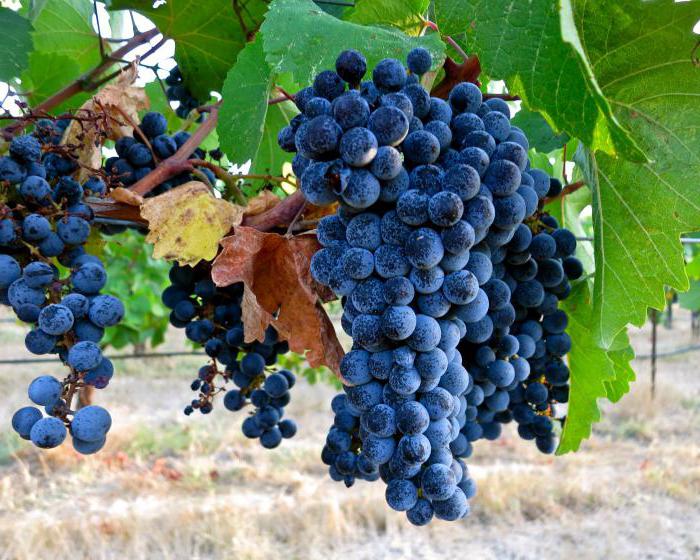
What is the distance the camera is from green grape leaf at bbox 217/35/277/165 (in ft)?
3.16

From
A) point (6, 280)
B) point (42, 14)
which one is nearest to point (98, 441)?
point (6, 280)

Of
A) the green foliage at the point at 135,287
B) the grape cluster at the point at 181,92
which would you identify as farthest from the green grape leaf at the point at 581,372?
the green foliage at the point at 135,287

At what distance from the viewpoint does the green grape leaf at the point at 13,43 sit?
124 cm

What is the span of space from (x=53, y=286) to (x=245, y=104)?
0.42 meters

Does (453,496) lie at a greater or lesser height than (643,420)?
greater

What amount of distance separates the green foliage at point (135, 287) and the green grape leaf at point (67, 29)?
399 cm

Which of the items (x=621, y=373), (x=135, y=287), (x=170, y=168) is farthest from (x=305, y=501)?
(x=170, y=168)

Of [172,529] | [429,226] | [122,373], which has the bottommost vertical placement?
[122,373]

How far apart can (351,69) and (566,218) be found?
739mm

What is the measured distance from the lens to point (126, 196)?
88 centimetres

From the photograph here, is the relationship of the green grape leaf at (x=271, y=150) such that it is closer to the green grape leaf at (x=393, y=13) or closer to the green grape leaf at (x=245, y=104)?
the green grape leaf at (x=245, y=104)

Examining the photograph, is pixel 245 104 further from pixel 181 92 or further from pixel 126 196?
pixel 181 92

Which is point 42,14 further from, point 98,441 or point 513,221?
point 513,221

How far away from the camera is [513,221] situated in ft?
2.18
